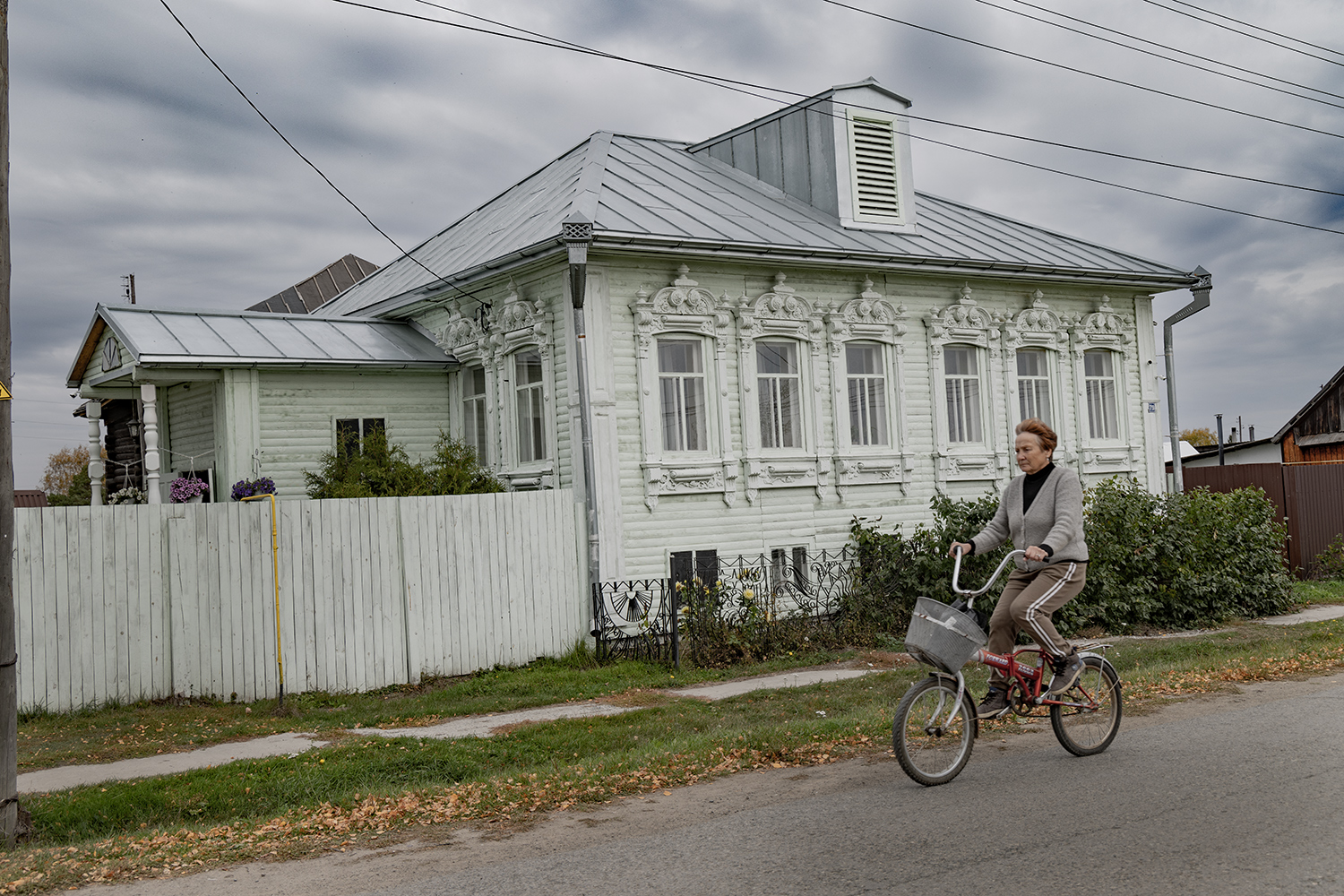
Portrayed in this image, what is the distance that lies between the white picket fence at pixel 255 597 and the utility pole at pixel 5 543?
439 cm

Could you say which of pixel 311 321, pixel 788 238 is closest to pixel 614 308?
pixel 788 238

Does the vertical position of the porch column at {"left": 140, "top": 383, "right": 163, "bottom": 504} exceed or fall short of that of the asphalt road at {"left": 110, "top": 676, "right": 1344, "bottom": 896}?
it exceeds it

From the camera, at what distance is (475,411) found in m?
17.5

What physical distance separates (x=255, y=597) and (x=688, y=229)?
25.0ft

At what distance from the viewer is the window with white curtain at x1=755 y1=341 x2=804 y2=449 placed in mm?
16656

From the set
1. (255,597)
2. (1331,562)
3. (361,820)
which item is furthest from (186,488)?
(1331,562)

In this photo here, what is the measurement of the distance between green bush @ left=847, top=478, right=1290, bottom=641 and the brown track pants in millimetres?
7742

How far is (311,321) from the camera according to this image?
1725 cm

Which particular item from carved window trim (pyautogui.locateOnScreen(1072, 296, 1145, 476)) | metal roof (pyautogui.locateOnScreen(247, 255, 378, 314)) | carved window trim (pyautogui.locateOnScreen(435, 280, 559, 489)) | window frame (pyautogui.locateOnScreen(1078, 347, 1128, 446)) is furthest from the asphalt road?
metal roof (pyautogui.locateOnScreen(247, 255, 378, 314))

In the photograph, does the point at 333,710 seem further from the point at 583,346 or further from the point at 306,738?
the point at 583,346

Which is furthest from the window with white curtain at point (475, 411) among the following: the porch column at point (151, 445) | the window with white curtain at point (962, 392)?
the window with white curtain at point (962, 392)

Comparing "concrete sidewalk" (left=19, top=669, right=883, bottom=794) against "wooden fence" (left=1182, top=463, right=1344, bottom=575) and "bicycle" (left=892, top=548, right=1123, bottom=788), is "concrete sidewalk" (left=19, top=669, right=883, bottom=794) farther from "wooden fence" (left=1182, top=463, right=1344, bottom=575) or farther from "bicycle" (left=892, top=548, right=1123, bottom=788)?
"wooden fence" (left=1182, top=463, right=1344, bottom=575)

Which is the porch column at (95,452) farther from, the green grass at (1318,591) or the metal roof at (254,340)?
the green grass at (1318,591)

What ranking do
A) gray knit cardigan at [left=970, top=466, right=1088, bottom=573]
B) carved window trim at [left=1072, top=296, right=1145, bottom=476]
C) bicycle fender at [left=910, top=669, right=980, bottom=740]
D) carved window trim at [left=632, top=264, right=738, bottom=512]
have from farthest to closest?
carved window trim at [left=1072, top=296, right=1145, bottom=476] < carved window trim at [left=632, top=264, right=738, bottom=512] < gray knit cardigan at [left=970, top=466, right=1088, bottom=573] < bicycle fender at [left=910, top=669, right=980, bottom=740]
